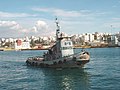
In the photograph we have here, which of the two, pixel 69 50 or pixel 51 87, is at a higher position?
pixel 69 50

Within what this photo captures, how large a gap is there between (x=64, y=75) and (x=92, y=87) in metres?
17.5

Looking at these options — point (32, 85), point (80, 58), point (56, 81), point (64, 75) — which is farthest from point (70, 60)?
point (32, 85)

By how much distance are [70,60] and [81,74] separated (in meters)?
7.54

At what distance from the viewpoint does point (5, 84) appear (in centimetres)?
5916

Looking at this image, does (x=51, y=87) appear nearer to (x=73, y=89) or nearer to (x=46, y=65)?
(x=73, y=89)

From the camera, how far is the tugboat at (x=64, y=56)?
7700 cm

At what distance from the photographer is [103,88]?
5184cm

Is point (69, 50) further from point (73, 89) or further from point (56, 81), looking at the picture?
point (73, 89)

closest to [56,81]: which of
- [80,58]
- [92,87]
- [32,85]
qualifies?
[32,85]

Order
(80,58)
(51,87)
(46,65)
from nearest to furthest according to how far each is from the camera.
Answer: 1. (51,87)
2. (80,58)
3. (46,65)

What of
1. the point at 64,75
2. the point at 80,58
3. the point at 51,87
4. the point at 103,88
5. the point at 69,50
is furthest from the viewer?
the point at 69,50

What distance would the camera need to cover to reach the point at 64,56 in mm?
80312

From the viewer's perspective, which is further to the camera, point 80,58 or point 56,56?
point 56,56

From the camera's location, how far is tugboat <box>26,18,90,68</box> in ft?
253
